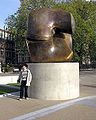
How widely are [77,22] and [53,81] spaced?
23520 mm

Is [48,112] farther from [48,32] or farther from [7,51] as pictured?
[7,51]

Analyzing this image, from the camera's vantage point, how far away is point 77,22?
96.1 feet

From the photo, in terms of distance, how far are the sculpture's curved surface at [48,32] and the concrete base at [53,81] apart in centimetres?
67

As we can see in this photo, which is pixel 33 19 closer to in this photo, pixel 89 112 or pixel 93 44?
pixel 89 112

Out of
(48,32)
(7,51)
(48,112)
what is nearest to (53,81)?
(48,112)

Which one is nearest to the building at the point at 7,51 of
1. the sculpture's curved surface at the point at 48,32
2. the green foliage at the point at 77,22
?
the green foliage at the point at 77,22

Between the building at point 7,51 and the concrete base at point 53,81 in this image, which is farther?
the building at point 7,51

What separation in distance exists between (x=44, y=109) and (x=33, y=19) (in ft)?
14.8

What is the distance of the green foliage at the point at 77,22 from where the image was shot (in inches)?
1161

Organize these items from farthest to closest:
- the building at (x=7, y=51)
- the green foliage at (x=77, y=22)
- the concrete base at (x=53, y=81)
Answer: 1. the building at (x=7, y=51)
2. the green foliage at (x=77, y=22)
3. the concrete base at (x=53, y=81)

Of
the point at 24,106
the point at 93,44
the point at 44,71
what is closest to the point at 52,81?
the point at 44,71

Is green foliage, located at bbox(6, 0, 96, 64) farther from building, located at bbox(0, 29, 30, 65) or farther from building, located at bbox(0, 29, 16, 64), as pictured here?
building, located at bbox(0, 29, 16, 64)

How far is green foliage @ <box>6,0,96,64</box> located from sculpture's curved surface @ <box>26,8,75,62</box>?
20.9 metres

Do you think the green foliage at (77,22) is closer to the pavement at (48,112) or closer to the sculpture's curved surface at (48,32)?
the sculpture's curved surface at (48,32)
